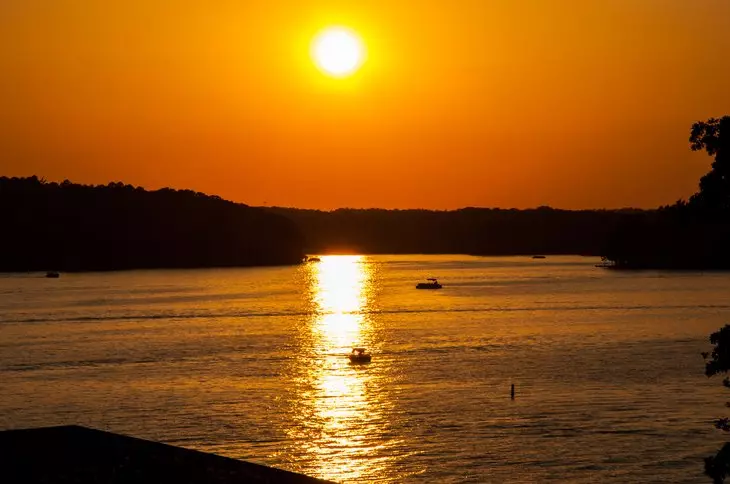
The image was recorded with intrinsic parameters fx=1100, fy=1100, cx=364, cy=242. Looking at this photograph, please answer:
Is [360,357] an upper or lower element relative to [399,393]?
upper

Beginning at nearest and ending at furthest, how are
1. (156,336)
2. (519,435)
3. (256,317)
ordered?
(519,435) → (156,336) → (256,317)

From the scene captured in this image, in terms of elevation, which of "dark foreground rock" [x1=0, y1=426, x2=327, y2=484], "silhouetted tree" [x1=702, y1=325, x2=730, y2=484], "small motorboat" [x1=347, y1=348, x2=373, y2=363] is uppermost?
"silhouetted tree" [x1=702, y1=325, x2=730, y2=484]

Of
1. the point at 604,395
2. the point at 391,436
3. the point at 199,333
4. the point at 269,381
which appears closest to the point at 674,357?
the point at 604,395

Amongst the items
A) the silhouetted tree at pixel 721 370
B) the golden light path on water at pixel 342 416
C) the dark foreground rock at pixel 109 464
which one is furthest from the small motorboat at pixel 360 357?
the silhouetted tree at pixel 721 370

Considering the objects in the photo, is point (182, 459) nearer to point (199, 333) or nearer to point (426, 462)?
point (426, 462)

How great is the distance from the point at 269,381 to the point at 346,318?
86.8 m

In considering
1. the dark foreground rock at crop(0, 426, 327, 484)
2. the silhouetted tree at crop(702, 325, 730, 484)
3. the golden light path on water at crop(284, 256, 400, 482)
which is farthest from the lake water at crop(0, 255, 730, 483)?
the silhouetted tree at crop(702, 325, 730, 484)

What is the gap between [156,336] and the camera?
137375mm

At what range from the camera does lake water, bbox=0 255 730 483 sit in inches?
2336

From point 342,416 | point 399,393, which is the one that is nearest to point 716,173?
point 342,416

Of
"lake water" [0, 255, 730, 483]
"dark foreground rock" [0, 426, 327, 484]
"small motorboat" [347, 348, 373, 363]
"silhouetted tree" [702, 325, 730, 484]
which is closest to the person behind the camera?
"silhouetted tree" [702, 325, 730, 484]

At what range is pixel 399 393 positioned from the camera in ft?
276

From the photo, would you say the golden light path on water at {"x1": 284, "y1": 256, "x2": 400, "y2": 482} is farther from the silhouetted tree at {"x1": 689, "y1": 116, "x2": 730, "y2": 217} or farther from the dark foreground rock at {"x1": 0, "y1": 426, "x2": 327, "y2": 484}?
the silhouetted tree at {"x1": 689, "y1": 116, "x2": 730, "y2": 217}

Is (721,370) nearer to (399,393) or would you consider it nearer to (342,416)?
(342,416)
